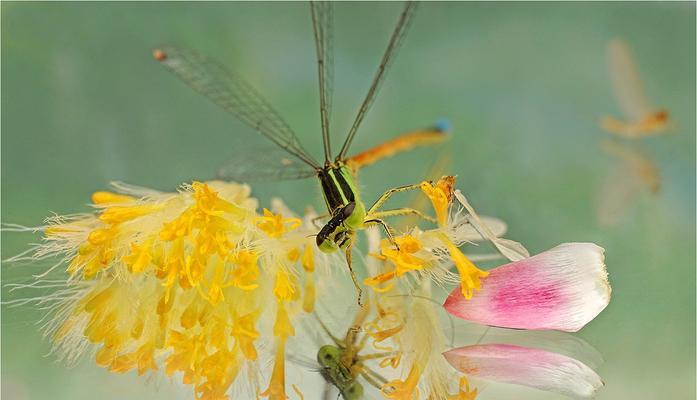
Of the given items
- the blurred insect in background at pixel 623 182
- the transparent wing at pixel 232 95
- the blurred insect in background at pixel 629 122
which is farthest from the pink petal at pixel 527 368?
the blurred insect in background at pixel 629 122

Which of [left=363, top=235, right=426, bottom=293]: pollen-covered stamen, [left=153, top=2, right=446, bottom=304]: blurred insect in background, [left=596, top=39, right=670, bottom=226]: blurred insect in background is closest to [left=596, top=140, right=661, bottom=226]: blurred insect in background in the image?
[left=596, top=39, right=670, bottom=226]: blurred insect in background

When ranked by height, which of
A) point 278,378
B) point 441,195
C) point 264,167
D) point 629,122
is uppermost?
point 629,122

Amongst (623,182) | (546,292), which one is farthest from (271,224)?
(623,182)

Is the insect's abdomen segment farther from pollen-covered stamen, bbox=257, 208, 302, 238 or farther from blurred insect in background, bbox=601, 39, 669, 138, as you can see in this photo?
blurred insect in background, bbox=601, 39, 669, 138

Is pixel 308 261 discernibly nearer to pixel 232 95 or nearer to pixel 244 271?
pixel 244 271

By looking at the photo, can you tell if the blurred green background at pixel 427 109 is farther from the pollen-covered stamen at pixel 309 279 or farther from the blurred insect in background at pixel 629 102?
the pollen-covered stamen at pixel 309 279
